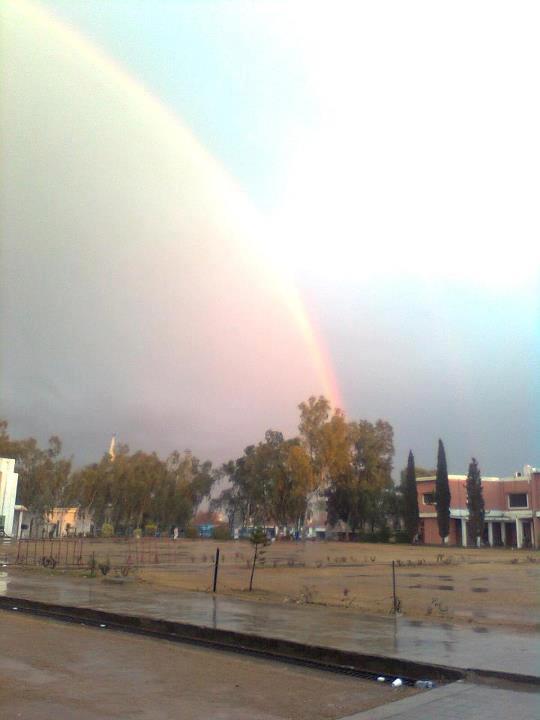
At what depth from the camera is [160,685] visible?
8.26 meters

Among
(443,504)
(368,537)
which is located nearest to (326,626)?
(443,504)

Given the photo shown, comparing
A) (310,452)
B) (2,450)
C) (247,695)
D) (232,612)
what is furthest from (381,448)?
(247,695)

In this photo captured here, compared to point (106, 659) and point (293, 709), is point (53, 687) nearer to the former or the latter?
point (106, 659)

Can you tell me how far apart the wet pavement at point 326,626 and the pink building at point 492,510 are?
2674 inches

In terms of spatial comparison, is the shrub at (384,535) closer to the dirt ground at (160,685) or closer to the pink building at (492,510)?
the pink building at (492,510)

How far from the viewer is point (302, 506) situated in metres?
86.8

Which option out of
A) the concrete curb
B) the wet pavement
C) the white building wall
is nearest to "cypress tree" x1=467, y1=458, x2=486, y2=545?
the white building wall

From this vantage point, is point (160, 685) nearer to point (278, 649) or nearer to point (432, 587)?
point (278, 649)

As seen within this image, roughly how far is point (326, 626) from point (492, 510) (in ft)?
250

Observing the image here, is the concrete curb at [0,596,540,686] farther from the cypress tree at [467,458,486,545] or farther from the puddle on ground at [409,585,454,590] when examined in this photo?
the cypress tree at [467,458,486,545]

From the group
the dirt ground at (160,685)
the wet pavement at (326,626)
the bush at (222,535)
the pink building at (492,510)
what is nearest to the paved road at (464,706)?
the dirt ground at (160,685)

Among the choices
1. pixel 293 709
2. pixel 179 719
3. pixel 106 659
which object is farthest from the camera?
pixel 106 659

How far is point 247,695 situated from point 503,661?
3477 mm

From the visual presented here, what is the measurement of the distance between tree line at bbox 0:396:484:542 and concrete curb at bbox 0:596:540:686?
227ft
